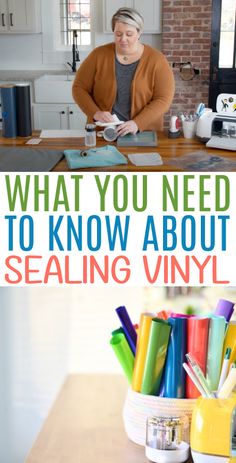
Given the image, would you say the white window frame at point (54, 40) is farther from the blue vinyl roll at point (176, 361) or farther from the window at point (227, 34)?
the blue vinyl roll at point (176, 361)

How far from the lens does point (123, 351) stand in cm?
111

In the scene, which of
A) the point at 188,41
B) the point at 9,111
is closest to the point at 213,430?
the point at 9,111

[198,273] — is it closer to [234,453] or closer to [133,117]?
[234,453]

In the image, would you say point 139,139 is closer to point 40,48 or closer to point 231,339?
point 231,339

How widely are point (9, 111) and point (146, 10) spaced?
326 centimetres

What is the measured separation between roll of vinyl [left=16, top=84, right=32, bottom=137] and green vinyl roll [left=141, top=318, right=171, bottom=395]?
222cm

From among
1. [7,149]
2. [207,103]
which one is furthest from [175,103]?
[7,149]

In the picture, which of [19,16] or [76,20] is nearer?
[19,16]

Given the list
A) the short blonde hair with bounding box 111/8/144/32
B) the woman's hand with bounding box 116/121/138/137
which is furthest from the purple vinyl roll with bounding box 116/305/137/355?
the short blonde hair with bounding box 111/8/144/32

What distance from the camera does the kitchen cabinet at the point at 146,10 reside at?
5805 mm

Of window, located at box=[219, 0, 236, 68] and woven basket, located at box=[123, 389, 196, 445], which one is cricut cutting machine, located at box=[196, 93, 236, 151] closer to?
woven basket, located at box=[123, 389, 196, 445]

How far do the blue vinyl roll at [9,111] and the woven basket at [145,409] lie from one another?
2216 millimetres

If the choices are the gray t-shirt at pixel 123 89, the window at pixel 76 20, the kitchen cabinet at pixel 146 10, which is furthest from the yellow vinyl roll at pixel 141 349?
the window at pixel 76 20

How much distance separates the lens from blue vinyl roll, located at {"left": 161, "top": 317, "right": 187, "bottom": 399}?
42.1 inches
